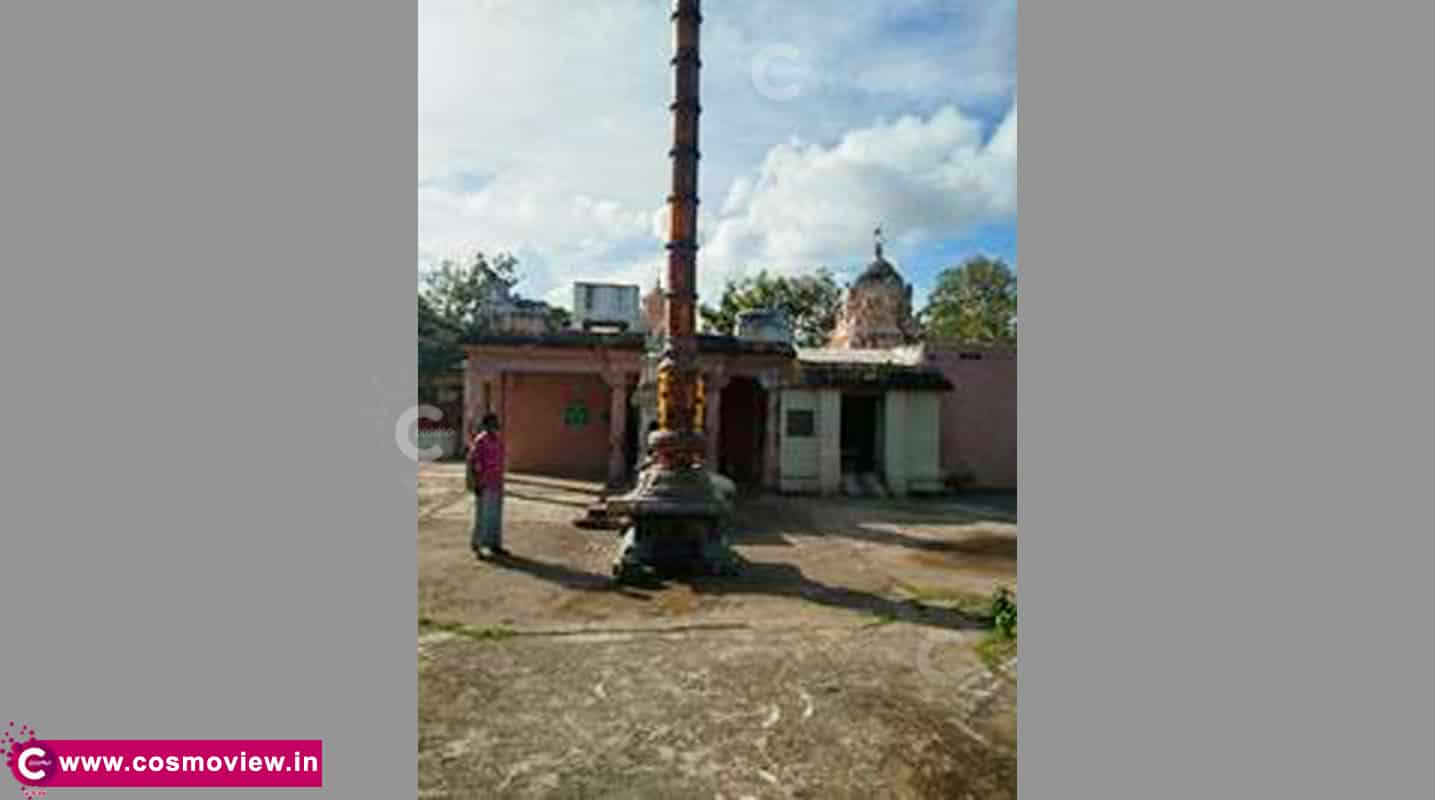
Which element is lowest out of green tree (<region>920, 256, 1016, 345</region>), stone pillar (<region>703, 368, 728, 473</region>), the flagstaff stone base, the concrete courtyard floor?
the concrete courtyard floor

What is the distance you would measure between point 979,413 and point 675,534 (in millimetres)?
13168

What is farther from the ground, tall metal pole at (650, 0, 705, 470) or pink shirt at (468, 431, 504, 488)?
tall metal pole at (650, 0, 705, 470)

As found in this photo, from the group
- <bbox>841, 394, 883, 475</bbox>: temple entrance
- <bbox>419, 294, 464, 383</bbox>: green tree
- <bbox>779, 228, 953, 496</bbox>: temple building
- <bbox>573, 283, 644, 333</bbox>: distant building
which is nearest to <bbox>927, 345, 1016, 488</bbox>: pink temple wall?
<bbox>779, 228, 953, 496</bbox>: temple building

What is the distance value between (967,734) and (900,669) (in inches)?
43.6

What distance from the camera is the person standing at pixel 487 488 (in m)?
9.40

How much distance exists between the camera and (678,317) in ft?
32.0

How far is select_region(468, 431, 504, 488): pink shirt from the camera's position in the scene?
939 centimetres

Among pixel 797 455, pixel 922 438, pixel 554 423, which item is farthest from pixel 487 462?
pixel 554 423

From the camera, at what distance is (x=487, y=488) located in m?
9.45

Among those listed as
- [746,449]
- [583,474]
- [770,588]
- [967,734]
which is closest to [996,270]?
[746,449]

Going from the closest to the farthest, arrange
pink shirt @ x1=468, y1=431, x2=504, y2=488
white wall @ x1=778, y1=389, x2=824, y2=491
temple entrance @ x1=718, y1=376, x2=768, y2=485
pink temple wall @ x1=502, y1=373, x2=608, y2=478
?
pink shirt @ x1=468, y1=431, x2=504, y2=488 → white wall @ x1=778, y1=389, x2=824, y2=491 → temple entrance @ x1=718, y1=376, x2=768, y2=485 → pink temple wall @ x1=502, y1=373, x2=608, y2=478

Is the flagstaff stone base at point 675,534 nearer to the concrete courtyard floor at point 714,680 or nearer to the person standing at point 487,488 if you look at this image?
the concrete courtyard floor at point 714,680

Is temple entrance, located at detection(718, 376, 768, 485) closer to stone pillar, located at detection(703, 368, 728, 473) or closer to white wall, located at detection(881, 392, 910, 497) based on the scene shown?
stone pillar, located at detection(703, 368, 728, 473)

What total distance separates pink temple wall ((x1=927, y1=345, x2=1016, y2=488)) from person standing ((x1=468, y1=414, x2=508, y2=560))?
42.5ft
